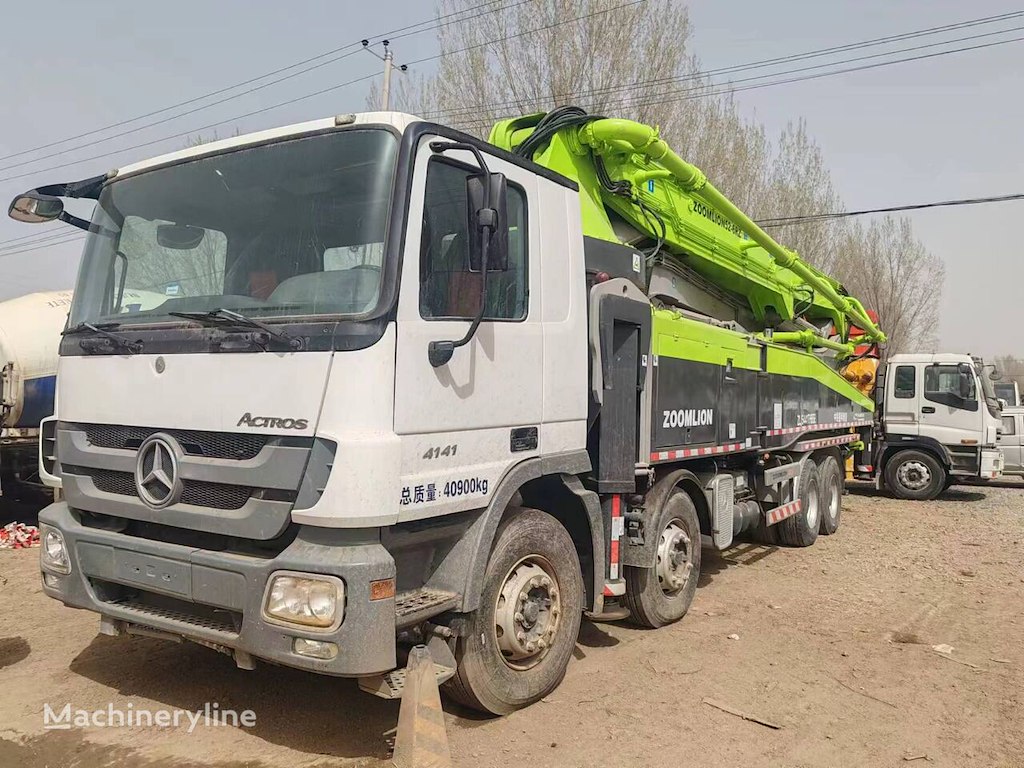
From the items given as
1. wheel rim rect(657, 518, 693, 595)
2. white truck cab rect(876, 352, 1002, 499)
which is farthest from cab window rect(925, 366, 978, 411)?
wheel rim rect(657, 518, 693, 595)

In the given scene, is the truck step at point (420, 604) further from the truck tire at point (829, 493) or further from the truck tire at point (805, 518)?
the truck tire at point (829, 493)

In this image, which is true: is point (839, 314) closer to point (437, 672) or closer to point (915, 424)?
point (915, 424)

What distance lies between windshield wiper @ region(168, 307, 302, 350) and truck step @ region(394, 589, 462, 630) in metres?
1.13

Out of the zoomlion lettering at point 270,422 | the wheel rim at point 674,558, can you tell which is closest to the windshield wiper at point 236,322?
the zoomlion lettering at point 270,422

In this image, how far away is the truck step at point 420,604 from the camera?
3.19m

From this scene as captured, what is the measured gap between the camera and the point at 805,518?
341 inches

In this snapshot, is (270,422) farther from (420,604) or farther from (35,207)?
(35,207)

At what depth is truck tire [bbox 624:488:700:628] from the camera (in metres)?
5.23

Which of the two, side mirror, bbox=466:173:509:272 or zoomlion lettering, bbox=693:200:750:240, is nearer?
side mirror, bbox=466:173:509:272

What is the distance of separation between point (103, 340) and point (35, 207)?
103cm

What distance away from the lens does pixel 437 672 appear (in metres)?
3.35

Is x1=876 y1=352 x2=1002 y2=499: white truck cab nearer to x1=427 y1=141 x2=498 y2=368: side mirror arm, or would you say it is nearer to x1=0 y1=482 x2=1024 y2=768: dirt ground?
x1=0 y1=482 x2=1024 y2=768: dirt ground

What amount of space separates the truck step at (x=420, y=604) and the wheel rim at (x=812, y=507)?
6355 mm

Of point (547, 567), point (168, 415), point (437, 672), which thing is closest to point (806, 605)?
point (547, 567)
